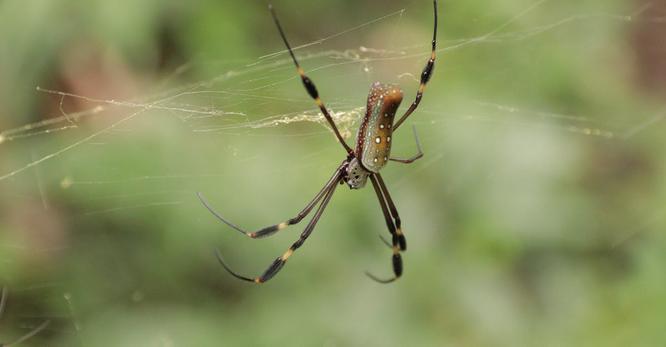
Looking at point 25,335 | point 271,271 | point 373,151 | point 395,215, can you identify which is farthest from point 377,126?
point 25,335

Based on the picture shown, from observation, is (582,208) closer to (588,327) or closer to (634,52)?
(588,327)

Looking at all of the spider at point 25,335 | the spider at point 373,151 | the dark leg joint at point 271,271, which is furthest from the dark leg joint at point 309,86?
the spider at point 25,335

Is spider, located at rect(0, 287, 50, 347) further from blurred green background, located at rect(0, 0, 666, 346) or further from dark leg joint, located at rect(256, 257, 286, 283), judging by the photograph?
dark leg joint, located at rect(256, 257, 286, 283)

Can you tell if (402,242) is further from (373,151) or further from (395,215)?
(373,151)

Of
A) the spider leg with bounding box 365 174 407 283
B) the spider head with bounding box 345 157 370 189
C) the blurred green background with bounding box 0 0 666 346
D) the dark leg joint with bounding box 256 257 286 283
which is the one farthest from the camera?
the blurred green background with bounding box 0 0 666 346

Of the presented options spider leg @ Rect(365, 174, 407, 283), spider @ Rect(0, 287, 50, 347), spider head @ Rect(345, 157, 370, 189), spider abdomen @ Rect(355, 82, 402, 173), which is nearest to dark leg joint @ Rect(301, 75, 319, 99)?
spider abdomen @ Rect(355, 82, 402, 173)

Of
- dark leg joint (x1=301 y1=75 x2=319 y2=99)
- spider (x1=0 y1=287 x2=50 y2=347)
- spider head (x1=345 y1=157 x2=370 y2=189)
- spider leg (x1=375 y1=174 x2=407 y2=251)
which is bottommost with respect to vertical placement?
spider leg (x1=375 y1=174 x2=407 y2=251)

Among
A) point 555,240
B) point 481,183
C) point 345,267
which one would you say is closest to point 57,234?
point 345,267
